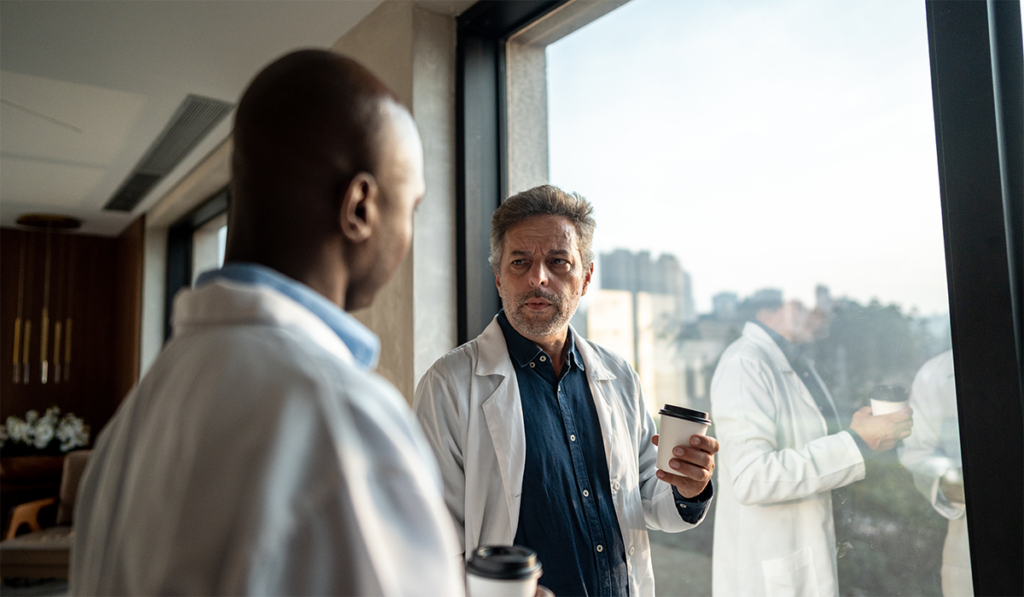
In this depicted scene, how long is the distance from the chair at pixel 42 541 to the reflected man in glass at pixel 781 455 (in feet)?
11.8

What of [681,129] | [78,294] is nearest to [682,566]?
[681,129]

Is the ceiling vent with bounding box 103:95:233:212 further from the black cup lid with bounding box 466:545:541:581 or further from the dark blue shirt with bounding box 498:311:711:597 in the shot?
the black cup lid with bounding box 466:545:541:581

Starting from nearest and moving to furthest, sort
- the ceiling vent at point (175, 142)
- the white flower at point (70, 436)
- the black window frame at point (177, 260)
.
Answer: the ceiling vent at point (175, 142), the white flower at point (70, 436), the black window frame at point (177, 260)

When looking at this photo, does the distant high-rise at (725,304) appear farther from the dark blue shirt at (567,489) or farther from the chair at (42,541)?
the chair at (42,541)

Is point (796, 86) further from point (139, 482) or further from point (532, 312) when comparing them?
point (139, 482)

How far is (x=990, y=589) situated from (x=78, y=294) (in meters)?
7.49

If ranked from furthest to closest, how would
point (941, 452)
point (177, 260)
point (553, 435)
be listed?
1. point (177, 260)
2. point (553, 435)
3. point (941, 452)

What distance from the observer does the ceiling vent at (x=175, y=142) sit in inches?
135

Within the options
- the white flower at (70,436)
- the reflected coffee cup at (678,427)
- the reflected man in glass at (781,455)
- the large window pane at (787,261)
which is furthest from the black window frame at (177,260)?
the reflected coffee cup at (678,427)

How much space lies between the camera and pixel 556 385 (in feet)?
4.92

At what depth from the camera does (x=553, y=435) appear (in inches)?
55.7

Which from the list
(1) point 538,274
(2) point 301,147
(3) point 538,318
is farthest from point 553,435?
(2) point 301,147

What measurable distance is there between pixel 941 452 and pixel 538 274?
0.87 metres

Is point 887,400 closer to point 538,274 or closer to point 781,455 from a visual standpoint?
point 781,455
